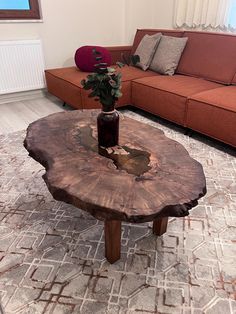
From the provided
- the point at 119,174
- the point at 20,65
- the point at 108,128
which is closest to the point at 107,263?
the point at 119,174

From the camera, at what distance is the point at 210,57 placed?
286cm

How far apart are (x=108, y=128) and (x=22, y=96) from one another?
2.60m

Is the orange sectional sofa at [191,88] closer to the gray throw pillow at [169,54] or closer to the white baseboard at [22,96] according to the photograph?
the gray throw pillow at [169,54]

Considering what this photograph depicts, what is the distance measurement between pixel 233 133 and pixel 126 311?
1.61m

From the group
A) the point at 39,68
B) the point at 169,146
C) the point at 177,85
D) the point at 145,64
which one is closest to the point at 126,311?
→ the point at 169,146

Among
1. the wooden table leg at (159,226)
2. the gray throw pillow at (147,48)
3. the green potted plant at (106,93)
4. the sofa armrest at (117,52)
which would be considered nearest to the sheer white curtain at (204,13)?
the gray throw pillow at (147,48)

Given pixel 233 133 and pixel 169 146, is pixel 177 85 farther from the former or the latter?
pixel 169 146

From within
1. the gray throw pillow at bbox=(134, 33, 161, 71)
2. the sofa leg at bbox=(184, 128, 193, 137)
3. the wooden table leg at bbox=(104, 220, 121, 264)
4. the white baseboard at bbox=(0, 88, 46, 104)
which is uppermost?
the gray throw pillow at bbox=(134, 33, 161, 71)

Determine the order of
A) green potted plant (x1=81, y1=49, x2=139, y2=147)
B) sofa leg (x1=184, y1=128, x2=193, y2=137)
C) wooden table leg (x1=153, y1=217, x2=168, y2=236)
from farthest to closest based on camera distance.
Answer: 1. sofa leg (x1=184, y1=128, x2=193, y2=137)
2. wooden table leg (x1=153, y1=217, x2=168, y2=236)
3. green potted plant (x1=81, y1=49, x2=139, y2=147)

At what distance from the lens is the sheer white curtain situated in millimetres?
3076

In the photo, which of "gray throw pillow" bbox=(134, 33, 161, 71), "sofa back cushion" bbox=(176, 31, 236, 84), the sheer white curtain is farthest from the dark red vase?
the sheer white curtain

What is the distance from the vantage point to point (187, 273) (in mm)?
1288

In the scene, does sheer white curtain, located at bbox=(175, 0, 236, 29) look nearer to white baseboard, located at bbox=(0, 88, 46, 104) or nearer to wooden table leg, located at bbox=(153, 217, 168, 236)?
white baseboard, located at bbox=(0, 88, 46, 104)

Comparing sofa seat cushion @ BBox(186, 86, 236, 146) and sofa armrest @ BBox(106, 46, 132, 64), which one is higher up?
sofa armrest @ BBox(106, 46, 132, 64)
